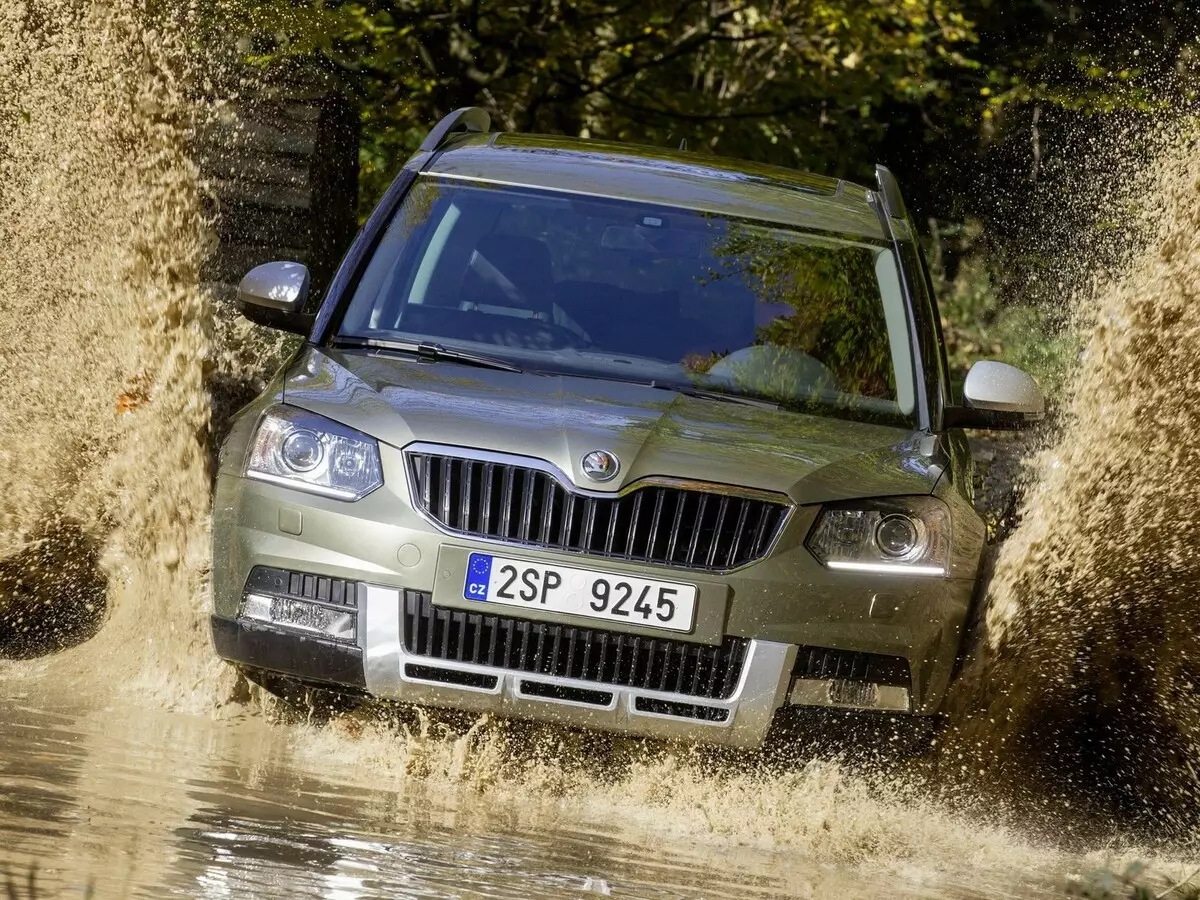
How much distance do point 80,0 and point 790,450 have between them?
5.67 metres

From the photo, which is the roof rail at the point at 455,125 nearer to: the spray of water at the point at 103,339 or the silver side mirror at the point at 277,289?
the silver side mirror at the point at 277,289

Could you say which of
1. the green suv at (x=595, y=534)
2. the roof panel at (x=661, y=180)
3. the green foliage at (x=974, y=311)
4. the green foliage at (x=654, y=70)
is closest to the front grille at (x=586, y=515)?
the green suv at (x=595, y=534)

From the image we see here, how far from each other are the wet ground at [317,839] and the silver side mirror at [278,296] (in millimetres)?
1242

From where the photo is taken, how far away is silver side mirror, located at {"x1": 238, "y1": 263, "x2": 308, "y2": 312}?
540cm

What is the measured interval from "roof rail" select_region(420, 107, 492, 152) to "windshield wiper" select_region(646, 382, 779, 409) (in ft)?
4.92

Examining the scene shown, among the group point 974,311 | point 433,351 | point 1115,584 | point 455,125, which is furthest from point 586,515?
point 974,311

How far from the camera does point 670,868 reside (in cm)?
429

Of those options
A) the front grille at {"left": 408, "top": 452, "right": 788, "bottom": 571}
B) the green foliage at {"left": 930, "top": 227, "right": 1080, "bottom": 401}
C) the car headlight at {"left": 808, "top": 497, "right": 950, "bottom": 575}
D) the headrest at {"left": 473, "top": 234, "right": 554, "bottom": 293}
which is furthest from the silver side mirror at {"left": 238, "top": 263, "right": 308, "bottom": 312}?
the green foliage at {"left": 930, "top": 227, "right": 1080, "bottom": 401}

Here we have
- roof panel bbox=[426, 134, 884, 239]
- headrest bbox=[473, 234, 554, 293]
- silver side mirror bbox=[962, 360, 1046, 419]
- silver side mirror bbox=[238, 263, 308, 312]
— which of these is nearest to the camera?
silver side mirror bbox=[962, 360, 1046, 419]

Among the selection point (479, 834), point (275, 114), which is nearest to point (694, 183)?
point (479, 834)

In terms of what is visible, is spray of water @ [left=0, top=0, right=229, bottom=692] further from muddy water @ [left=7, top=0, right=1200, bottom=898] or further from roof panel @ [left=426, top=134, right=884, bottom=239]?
roof panel @ [left=426, top=134, right=884, bottom=239]

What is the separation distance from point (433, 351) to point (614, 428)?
0.78 m

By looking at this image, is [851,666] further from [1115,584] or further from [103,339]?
[103,339]

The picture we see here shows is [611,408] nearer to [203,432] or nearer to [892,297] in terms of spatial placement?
[892,297]
